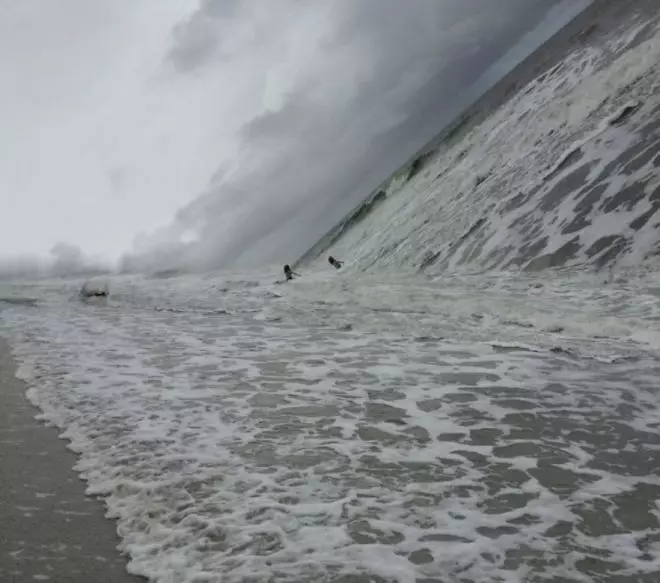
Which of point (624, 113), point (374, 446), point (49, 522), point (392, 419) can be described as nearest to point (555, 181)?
point (624, 113)

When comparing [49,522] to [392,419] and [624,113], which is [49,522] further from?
[624,113]

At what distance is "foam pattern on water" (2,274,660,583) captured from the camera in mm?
3484

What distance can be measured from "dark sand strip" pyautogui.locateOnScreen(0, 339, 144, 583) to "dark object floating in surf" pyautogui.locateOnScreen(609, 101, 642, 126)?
77.2 feet

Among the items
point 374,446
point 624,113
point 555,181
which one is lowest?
point 374,446

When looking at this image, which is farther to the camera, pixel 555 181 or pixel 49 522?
pixel 555 181

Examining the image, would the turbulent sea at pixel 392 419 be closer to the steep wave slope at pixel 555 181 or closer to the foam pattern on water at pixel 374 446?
the foam pattern on water at pixel 374 446

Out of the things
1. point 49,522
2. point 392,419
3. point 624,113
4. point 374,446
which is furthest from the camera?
point 624,113

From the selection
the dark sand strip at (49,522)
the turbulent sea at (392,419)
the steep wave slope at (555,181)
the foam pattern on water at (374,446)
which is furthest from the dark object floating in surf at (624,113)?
the dark sand strip at (49,522)

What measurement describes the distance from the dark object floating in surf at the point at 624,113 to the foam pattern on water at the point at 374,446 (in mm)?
14321

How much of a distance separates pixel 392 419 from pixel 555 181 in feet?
63.6

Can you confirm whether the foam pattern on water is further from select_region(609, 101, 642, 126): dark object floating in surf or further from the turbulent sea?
select_region(609, 101, 642, 126): dark object floating in surf

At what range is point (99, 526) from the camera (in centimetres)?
377

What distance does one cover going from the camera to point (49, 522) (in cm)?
377

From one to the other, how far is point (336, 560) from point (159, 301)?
2028 cm
